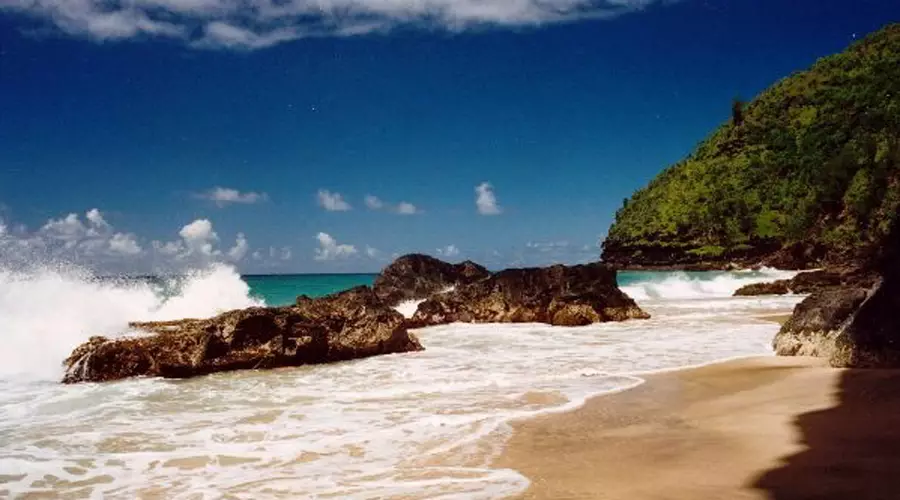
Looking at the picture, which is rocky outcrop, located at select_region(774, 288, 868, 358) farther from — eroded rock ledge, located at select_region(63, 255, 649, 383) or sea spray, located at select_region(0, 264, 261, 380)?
sea spray, located at select_region(0, 264, 261, 380)

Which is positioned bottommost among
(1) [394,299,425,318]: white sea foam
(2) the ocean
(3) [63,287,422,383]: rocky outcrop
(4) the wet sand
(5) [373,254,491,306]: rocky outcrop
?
(4) the wet sand

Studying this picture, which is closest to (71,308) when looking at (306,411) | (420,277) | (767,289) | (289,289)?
(306,411)

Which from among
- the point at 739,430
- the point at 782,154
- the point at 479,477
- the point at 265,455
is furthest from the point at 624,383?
the point at 782,154

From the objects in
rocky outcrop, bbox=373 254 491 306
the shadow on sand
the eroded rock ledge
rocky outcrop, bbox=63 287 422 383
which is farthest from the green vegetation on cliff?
the shadow on sand

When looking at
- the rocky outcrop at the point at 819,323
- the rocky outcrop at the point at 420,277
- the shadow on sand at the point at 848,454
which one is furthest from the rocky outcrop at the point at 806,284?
the shadow on sand at the point at 848,454

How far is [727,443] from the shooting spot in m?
6.86

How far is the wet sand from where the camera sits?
5410 mm

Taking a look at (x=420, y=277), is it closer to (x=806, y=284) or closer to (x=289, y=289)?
(x=806, y=284)

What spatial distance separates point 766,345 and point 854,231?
193 feet

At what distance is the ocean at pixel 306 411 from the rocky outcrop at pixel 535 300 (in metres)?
3.44

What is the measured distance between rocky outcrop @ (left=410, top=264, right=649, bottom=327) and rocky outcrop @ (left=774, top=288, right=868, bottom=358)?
30.4 ft

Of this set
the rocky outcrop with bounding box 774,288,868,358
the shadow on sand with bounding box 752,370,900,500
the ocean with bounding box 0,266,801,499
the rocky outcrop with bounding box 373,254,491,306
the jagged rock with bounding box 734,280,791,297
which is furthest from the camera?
the jagged rock with bounding box 734,280,791,297

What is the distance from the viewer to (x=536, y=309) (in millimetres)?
23047

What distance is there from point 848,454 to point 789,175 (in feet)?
302
